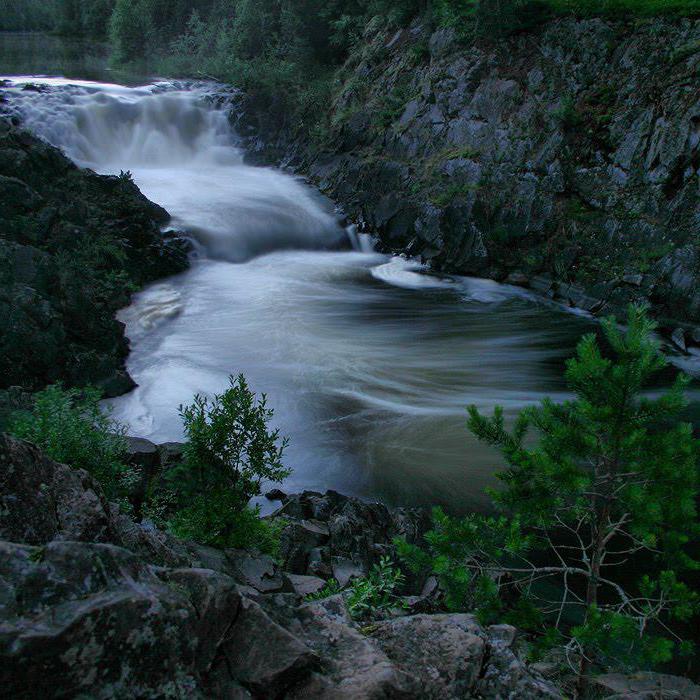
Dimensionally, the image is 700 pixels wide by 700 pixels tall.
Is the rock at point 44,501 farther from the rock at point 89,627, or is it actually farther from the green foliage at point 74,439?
the green foliage at point 74,439

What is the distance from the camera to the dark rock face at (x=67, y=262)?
30.8 ft

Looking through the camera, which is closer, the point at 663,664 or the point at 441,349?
the point at 663,664

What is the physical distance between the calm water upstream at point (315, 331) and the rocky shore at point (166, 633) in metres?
4.65

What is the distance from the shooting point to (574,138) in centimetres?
1639

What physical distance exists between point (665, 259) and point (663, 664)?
10484 mm

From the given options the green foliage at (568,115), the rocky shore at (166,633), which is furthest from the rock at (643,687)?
the green foliage at (568,115)

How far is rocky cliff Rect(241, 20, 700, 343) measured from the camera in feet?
46.4

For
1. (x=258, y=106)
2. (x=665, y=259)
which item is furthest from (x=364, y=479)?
(x=258, y=106)

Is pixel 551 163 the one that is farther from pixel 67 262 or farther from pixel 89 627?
pixel 89 627

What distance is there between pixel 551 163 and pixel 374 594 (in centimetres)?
1451

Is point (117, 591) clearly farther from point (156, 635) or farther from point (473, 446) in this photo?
point (473, 446)

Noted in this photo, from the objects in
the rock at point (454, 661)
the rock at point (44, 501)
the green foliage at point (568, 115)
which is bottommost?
the rock at point (454, 661)

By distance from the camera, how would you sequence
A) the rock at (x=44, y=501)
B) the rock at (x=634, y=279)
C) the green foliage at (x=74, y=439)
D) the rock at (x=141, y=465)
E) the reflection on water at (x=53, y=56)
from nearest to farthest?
the rock at (x=44, y=501) → the green foliage at (x=74, y=439) → the rock at (x=141, y=465) → the rock at (x=634, y=279) → the reflection on water at (x=53, y=56)

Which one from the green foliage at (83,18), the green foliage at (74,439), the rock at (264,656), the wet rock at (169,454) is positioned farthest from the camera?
the green foliage at (83,18)
